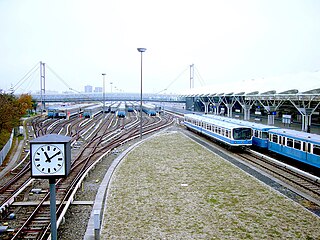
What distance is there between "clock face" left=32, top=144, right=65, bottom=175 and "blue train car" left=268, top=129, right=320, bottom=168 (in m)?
14.4

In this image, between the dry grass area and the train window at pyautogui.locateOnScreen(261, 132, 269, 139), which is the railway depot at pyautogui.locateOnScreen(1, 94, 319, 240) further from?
the train window at pyautogui.locateOnScreen(261, 132, 269, 139)

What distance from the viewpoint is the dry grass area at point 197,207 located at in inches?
349

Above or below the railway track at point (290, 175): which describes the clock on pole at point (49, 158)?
above

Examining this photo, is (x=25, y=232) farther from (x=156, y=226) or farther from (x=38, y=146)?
(x=38, y=146)

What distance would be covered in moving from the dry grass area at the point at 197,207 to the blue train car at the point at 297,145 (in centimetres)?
384

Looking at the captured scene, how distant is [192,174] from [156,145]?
9969 millimetres

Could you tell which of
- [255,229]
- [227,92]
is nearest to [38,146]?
[255,229]

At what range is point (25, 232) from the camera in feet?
29.8

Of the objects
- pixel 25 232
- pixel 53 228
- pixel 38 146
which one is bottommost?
pixel 25 232

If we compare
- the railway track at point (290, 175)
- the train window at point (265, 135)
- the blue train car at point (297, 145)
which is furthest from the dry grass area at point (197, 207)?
the train window at point (265, 135)

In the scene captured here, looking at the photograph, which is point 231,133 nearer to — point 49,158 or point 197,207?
point 197,207

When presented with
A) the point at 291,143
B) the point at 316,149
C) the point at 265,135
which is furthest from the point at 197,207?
the point at 265,135

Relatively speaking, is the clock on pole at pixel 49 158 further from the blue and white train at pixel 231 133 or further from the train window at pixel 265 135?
the train window at pixel 265 135

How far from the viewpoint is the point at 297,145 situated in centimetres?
1794
